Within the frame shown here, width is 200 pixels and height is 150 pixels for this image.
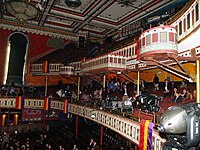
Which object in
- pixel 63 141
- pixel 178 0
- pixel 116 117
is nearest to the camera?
pixel 116 117

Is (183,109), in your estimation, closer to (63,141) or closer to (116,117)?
(116,117)

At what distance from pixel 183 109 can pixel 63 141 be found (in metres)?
15.9

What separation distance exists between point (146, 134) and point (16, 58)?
17.9m

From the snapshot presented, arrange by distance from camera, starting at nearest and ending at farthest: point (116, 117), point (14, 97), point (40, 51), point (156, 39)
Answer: point (156, 39) < point (116, 117) < point (14, 97) < point (40, 51)

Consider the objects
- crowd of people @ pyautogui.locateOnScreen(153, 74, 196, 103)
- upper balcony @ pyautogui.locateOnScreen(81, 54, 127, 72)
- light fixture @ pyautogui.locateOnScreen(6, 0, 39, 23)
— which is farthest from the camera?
upper balcony @ pyautogui.locateOnScreen(81, 54, 127, 72)

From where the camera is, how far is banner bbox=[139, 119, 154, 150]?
22.3 ft

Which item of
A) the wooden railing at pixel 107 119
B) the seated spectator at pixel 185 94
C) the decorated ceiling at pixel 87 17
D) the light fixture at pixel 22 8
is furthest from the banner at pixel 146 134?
the decorated ceiling at pixel 87 17

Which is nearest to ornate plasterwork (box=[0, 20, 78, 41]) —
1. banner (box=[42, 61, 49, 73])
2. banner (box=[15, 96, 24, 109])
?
banner (box=[42, 61, 49, 73])

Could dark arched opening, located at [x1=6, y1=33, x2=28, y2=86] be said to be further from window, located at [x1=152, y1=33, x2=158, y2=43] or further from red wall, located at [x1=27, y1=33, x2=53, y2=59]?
window, located at [x1=152, y1=33, x2=158, y2=43]

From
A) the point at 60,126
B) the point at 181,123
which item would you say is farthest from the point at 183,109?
the point at 60,126

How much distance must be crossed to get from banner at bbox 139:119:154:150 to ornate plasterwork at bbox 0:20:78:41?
57.9ft

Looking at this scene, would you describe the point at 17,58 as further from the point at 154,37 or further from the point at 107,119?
the point at 154,37

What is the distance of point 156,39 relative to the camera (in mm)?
5805

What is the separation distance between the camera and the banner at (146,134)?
6799 millimetres
